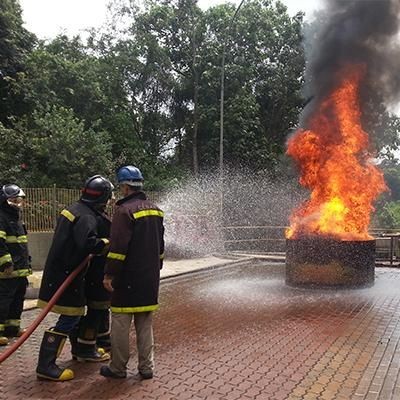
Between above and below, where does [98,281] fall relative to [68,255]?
below

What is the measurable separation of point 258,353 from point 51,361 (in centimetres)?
209

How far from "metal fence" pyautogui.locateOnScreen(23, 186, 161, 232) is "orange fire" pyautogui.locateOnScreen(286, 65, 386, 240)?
483cm

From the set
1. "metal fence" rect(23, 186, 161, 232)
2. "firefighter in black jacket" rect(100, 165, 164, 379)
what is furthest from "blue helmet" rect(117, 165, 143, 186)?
"metal fence" rect(23, 186, 161, 232)

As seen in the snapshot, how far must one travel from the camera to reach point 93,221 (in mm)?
4344

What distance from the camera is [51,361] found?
13.9 ft

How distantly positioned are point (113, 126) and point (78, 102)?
2.29 m

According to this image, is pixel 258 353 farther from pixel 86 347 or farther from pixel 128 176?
pixel 128 176

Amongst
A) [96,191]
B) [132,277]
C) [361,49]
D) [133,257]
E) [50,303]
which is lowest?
[50,303]

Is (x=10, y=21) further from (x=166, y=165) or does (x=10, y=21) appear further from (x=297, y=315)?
(x=297, y=315)

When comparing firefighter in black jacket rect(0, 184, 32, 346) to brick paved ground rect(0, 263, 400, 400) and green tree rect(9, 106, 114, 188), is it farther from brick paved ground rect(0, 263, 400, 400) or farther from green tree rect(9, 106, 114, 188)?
green tree rect(9, 106, 114, 188)

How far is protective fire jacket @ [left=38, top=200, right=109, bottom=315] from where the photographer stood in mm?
4293

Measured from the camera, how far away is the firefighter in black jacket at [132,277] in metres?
4.12

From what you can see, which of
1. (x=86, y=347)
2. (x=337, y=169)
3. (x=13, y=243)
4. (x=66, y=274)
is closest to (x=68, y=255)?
(x=66, y=274)

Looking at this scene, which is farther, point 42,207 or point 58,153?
point 58,153
